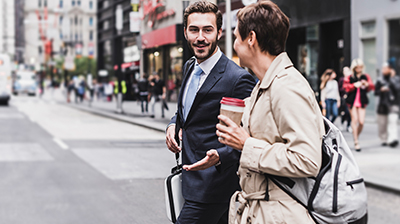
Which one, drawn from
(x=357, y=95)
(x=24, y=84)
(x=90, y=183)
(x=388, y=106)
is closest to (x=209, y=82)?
(x=90, y=183)

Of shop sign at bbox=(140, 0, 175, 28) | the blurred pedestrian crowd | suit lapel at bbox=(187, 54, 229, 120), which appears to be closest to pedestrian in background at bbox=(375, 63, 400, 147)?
the blurred pedestrian crowd

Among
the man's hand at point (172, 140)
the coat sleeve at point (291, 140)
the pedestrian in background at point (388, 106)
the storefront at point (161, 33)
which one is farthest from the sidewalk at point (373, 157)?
the coat sleeve at point (291, 140)

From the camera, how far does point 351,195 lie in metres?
1.81

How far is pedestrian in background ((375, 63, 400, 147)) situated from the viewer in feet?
29.1

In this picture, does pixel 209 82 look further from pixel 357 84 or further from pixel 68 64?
pixel 68 64

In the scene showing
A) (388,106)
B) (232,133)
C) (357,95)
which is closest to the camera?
(232,133)

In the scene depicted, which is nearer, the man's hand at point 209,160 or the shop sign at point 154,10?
the man's hand at point 209,160

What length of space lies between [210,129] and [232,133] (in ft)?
2.34

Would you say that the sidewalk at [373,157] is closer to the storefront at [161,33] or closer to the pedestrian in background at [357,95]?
the pedestrian in background at [357,95]

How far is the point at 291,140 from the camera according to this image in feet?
5.83

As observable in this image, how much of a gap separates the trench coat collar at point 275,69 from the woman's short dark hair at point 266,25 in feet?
0.11

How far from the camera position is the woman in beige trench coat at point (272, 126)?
1778 mm

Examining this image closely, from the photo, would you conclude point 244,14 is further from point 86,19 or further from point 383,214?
point 86,19

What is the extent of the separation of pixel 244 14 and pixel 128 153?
7.91 meters
